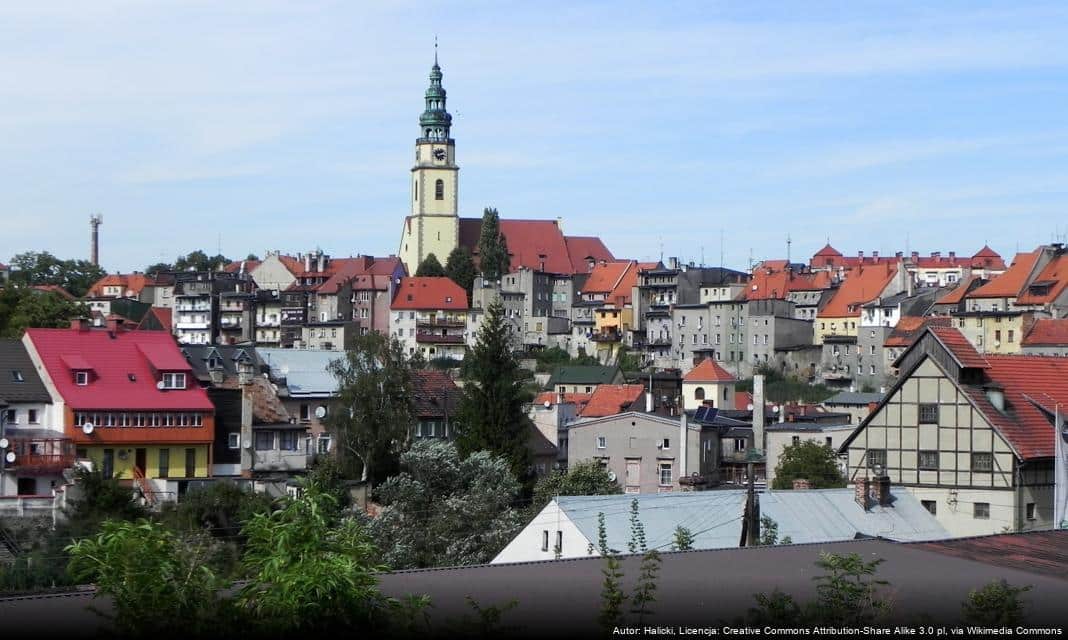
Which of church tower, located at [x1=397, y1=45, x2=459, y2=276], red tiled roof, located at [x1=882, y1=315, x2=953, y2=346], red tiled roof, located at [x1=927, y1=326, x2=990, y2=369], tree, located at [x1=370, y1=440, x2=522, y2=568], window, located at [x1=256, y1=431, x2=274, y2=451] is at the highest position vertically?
church tower, located at [x1=397, y1=45, x2=459, y2=276]

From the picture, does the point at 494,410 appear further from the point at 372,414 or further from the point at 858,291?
the point at 858,291

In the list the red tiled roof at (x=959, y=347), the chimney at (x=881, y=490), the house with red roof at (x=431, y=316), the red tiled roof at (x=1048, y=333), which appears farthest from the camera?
the house with red roof at (x=431, y=316)

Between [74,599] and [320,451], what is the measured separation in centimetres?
3899

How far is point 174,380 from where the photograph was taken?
52875 millimetres

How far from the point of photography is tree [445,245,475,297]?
138m

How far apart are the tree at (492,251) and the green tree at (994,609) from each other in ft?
403

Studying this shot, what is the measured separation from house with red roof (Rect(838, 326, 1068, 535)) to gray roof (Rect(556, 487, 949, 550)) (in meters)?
3.83

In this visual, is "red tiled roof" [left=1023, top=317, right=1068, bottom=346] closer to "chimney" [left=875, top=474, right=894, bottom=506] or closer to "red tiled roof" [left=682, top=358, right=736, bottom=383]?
"red tiled roof" [left=682, top=358, right=736, bottom=383]

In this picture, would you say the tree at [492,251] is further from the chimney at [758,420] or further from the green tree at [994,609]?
the green tree at [994,609]

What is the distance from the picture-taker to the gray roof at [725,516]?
1158 inches

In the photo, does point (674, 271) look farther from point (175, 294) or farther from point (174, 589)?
point (174, 589)

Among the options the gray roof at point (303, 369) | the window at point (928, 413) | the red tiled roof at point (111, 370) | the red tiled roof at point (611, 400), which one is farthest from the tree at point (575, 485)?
the red tiled roof at point (611, 400)

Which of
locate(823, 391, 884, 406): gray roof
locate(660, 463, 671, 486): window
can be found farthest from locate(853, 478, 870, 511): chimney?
locate(823, 391, 884, 406): gray roof

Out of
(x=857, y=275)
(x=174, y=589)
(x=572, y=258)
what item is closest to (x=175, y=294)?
(x=572, y=258)
